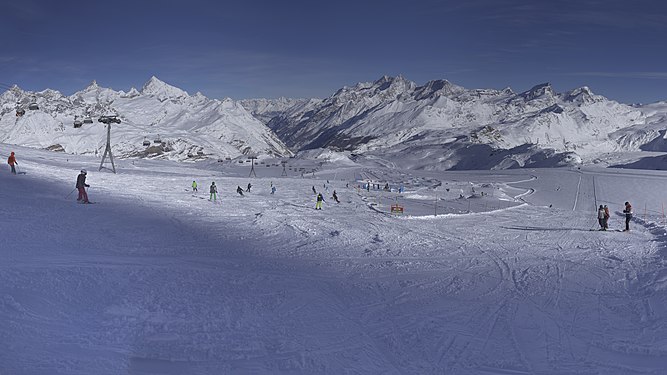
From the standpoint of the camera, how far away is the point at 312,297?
10984mm

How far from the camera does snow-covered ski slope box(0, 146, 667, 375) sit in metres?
7.77

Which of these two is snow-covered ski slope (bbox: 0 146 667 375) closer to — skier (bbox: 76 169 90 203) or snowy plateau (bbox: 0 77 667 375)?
snowy plateau (bbox: 0 77 667 375)

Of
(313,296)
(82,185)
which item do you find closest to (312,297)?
(313,296)

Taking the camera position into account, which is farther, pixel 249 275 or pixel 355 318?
pixel 249 275

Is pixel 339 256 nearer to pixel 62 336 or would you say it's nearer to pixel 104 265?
pixel 104 265

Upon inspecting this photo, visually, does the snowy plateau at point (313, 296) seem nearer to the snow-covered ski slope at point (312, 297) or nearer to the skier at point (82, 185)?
the snow-covered ski slope at point (312, 297)

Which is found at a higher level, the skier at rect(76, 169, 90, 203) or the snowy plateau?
the skier at rect(76, 169, 90, 203)

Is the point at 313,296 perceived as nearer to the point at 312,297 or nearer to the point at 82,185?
the point at 312,297

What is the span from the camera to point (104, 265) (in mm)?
11750

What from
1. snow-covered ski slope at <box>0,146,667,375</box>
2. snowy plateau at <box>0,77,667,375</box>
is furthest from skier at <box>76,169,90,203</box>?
snow-covered ski slope at <box>0,146,667,375</box>

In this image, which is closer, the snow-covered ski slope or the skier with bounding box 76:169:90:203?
the snow-covered ski slope

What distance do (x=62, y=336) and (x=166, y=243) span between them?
7914 millimetres

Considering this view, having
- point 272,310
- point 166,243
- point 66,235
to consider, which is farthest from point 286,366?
point 66,235

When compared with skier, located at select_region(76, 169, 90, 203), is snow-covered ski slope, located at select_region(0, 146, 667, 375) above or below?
below
